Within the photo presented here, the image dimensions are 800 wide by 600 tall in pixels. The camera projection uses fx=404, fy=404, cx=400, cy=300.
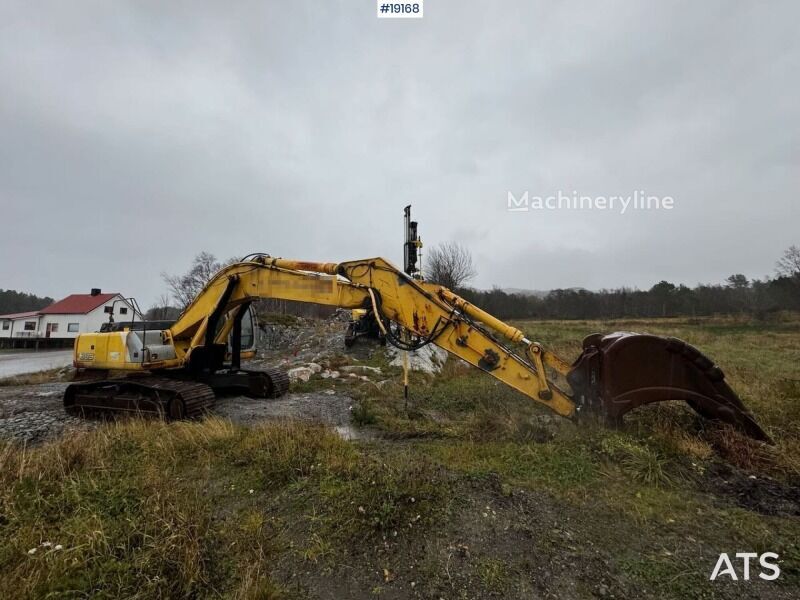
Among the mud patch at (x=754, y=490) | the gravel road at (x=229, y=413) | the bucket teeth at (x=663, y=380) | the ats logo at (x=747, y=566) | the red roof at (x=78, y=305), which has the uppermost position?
the red roof at (x=78, y=305)

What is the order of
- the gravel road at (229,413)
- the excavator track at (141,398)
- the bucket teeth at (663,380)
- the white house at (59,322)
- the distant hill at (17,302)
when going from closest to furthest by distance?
1. the bucket teeth at (663,380)
2. the gravel road at (229,413)
3. the excavator track at (141,398)
4. the white house at (59,322)
5. the distant hill at (17,302)

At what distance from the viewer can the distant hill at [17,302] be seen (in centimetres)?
8081

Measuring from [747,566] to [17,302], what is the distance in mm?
114880

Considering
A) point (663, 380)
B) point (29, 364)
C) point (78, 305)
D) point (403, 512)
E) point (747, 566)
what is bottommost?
point (29, 364)

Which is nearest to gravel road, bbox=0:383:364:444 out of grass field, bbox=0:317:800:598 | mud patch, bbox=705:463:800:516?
grass field, bbox=0:317:800:598

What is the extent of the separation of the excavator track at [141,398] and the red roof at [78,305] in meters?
41.7

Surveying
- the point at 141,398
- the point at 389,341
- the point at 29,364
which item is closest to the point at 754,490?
the point at 389,341

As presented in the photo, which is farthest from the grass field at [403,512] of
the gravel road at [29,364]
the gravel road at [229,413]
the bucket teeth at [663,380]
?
the gravel road at [29,364]

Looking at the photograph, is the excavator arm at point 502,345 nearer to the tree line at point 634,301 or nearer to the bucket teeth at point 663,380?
the bucket teeth at point 663,380

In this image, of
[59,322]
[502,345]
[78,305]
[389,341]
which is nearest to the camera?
[502,345]

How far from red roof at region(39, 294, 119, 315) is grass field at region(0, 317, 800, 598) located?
47.1 meters

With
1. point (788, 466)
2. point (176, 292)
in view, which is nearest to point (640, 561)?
point (788, 466)

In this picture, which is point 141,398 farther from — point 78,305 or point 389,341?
point 78,305

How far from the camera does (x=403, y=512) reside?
11.5ft
